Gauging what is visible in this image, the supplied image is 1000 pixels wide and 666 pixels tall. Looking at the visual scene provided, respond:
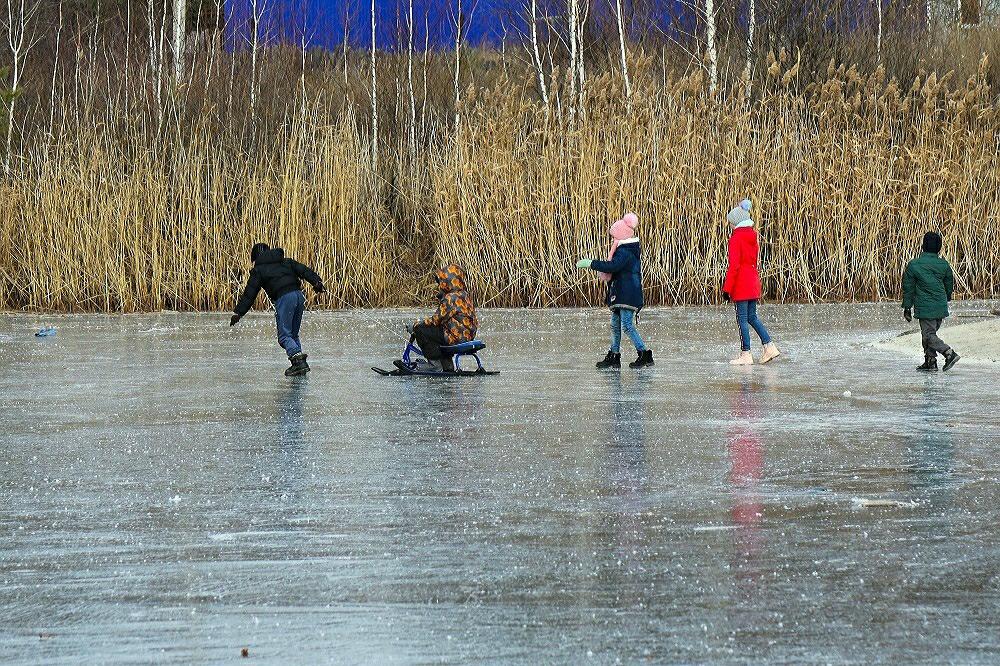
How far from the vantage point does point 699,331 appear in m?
18.8

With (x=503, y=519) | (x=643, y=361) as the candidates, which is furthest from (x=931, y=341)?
(x=503, y=519)

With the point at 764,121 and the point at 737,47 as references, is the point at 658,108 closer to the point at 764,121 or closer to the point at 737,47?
the point at 764,121

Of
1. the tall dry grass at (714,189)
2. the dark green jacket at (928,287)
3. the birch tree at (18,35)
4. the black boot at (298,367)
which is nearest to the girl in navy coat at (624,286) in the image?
the dark green jacket at (928,287)

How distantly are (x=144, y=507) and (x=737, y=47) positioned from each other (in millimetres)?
28113

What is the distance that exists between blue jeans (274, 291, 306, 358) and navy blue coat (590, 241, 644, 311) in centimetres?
271

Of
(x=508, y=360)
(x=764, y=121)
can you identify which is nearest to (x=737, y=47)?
(x=764, y=121)

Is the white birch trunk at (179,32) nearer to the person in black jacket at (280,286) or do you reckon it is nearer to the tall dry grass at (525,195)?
the tall dry grass at (525,195)

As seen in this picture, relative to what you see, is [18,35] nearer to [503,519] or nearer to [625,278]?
[625,278]

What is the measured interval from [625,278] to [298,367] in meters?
3.07

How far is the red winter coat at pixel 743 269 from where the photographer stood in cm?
1506

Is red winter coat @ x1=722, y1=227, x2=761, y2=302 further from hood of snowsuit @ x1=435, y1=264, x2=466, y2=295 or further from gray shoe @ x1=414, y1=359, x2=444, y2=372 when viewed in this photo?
gray shoe @ x1=414, y1=359, x2=444, y2=372

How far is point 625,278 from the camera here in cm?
1508

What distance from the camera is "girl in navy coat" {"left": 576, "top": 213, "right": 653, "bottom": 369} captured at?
1460 cm

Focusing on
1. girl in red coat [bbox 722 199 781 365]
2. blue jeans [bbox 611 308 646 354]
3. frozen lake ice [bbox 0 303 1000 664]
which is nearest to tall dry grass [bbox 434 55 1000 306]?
girl in red coat [bbox 722 199 781 365]
